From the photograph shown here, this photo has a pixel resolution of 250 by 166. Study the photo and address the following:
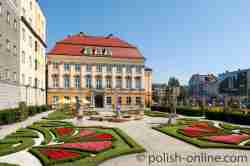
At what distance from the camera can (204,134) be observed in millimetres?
14609

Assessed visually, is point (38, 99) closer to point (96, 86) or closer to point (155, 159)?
point (96, 86)

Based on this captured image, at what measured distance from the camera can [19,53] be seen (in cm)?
2891

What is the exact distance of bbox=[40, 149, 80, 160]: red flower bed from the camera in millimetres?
8985

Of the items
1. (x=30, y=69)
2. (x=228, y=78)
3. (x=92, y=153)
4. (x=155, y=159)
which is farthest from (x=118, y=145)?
(x=228, y=78)

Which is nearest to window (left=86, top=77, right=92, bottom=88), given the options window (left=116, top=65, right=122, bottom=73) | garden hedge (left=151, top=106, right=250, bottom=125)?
window (left=116, top=65, right=122, bottom=73)

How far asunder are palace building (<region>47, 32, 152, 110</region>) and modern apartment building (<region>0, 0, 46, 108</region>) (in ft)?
32.9

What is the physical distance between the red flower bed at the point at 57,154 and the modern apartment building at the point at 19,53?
15736 millimetres

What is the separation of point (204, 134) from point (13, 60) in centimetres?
2266

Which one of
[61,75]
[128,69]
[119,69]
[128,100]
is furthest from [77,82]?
[128,100]

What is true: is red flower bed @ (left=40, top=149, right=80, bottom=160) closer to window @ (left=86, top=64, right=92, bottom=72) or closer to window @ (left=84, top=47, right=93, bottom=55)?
window @ (left=86, top=64, right=92, bottom=72)

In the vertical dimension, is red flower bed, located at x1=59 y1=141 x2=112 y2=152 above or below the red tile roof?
below

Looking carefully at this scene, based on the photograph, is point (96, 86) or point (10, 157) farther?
point (96, 86)

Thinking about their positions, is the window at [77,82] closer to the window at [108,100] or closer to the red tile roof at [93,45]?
the red tile roof at [93,45]

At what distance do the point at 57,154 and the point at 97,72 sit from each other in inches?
1784
